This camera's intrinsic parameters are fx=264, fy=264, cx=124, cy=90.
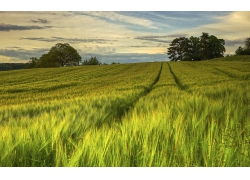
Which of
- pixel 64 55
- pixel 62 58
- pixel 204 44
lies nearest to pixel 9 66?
pixel 64 55

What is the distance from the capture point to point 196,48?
4738mm

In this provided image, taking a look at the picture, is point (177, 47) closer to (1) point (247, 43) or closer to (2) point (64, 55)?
(1) point (247, 43)

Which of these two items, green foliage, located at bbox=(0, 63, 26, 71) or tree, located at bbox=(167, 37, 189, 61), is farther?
tree, located at bbox=(167, 37, 189, 61)

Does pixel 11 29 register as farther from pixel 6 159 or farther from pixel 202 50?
pixel 202 50

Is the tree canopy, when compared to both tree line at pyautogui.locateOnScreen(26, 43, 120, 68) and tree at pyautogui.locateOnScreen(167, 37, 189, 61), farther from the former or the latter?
tree line at pyautogui.locateOnScreen(26, 43, 120, 68)

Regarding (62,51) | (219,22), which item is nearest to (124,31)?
(62,51)

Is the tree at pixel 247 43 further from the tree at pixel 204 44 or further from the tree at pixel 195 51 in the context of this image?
the tree at pixel 195 51

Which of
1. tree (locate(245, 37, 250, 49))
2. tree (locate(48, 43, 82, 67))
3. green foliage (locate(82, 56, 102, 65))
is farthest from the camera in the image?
green foliage (locate(82, 56, 102, 65))

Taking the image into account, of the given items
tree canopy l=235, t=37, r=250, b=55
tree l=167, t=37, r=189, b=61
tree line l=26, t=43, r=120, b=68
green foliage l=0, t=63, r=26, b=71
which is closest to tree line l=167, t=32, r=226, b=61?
tree l=167, t=37, r=189, b=61

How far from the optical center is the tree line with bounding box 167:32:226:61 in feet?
12.3

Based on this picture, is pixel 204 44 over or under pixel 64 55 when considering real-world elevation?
over

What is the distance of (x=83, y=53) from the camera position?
142 inches

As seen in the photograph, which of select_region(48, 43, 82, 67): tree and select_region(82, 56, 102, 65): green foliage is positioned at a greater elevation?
select_region(48, 43, 82, 67): tree

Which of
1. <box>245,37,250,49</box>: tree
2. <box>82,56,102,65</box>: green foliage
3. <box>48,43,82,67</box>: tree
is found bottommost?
<box>82,56,102,65</box>: green foliage
